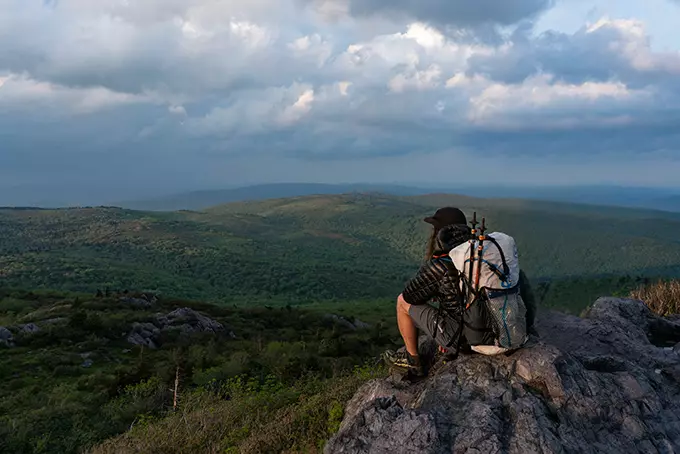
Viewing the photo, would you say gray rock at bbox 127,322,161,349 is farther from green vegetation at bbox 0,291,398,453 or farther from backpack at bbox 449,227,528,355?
backpack at bbox 449,227,528,355

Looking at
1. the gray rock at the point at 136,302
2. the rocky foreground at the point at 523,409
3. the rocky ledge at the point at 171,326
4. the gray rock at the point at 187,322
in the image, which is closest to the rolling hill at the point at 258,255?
the gray rock at the point at 187,322

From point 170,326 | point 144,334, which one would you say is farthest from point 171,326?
point 144,334

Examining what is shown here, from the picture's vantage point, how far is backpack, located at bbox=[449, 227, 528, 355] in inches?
211

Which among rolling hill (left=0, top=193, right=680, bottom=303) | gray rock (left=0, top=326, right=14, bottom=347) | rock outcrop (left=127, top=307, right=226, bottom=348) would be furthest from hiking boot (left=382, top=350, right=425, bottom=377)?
rolling hill (left=0, top=193, right=680, bottom=303)

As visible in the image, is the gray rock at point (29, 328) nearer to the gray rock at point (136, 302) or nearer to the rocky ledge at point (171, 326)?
the rocky ledge at point (171, 326)

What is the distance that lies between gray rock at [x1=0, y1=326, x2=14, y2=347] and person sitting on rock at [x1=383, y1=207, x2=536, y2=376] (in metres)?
26.2

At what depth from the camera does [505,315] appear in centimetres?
537

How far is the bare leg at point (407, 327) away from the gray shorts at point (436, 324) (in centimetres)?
23

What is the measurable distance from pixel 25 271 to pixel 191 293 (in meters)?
29.6

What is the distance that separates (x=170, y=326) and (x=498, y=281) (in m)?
29.6

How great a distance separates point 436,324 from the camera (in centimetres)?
598

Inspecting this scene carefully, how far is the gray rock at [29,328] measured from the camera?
2622 cm

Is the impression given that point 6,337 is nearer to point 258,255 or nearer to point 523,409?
point 523,409

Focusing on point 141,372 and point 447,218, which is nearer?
point 447,218
